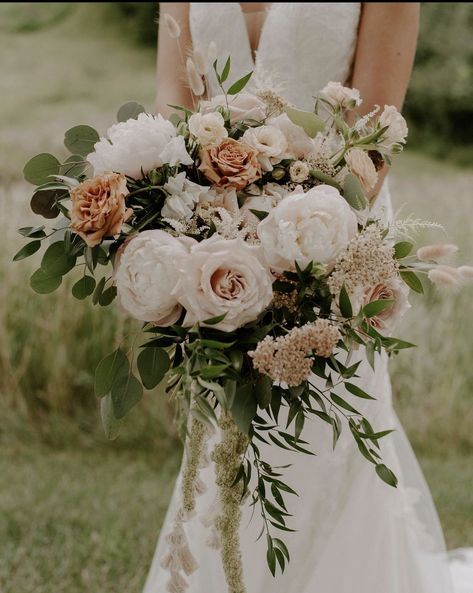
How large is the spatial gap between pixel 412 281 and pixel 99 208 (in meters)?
0.65

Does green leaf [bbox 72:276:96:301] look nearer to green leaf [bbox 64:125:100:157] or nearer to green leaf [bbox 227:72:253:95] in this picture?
green leaf [bbox 64:125:100:157]

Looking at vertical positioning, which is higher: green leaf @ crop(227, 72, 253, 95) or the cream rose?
green leaf @ crop(227, 72, 253, 95)

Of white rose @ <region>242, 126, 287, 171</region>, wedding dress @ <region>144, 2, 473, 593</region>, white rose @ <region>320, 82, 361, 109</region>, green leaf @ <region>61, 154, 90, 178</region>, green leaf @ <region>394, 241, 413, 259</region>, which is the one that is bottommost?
wedding dress @ <region>144, 2, 473, 593</region>

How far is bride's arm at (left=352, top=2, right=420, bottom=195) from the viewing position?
239cm

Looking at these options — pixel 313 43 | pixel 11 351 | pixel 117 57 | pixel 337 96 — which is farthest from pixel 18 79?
pixel 337 96

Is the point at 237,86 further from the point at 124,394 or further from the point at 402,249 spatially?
the point at 124,394

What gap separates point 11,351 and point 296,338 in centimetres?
381

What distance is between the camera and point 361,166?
168cm

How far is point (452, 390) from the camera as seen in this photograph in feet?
16.8

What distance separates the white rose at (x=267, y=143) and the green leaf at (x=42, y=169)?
1.38ft

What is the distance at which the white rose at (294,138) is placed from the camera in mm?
1736

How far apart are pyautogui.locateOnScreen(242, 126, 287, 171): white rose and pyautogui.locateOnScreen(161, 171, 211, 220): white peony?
131 mm

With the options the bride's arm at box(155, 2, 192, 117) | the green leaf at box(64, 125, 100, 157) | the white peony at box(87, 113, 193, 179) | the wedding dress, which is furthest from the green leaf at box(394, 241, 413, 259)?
the bride's arm at box(155, 2, 192, 117)

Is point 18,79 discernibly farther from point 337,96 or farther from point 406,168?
point 337,96
